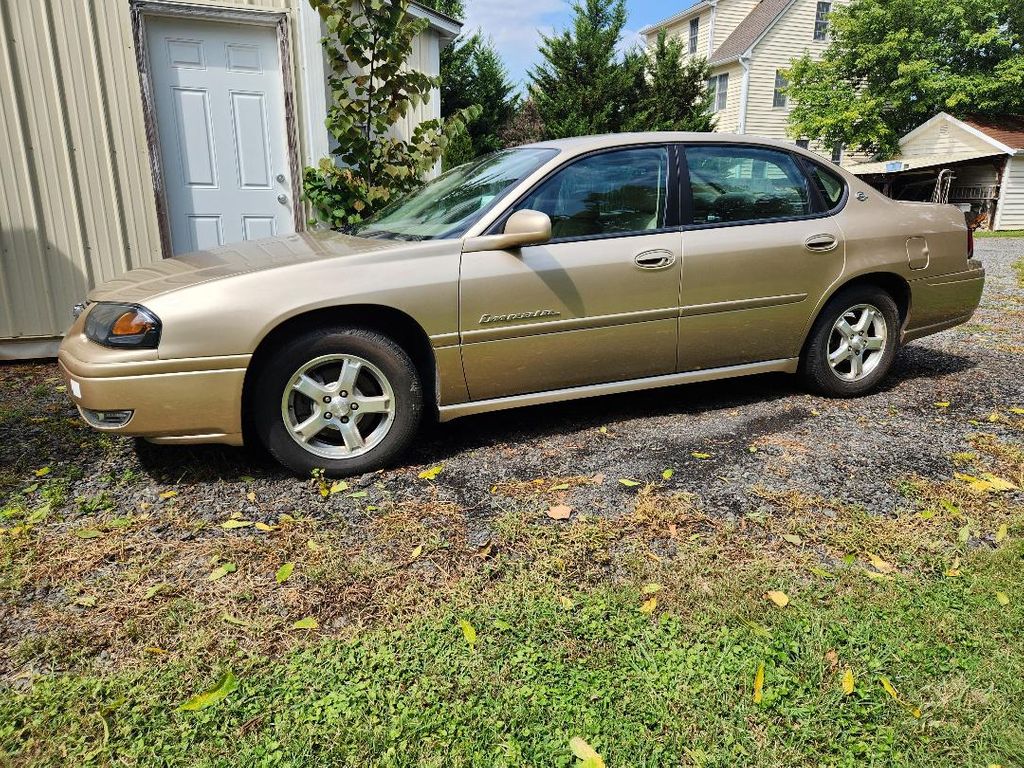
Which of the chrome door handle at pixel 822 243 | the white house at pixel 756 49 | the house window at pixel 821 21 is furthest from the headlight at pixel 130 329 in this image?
the house window at pixel 821 21

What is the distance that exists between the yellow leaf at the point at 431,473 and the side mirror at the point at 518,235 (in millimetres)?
1048

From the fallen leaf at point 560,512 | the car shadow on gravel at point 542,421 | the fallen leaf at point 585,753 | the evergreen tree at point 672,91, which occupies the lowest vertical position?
the fallen leaf at point 585,753

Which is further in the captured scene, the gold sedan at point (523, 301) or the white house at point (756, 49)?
the white house at point (756, 49)

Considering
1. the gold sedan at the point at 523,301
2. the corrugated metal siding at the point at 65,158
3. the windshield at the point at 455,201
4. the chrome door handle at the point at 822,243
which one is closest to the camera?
the gold sedan at the point at 523,301

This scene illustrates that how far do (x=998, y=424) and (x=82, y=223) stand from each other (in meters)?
6.72

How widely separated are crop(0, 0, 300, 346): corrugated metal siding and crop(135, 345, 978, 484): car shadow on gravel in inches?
120

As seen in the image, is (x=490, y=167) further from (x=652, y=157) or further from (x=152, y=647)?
(x=152, y=647)

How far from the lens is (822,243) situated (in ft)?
13.6

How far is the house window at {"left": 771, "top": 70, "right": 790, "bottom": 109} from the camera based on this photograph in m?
29.9

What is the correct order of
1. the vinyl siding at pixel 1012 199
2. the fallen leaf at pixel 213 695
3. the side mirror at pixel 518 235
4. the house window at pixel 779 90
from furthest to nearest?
the house window at pixel 779 90 → the vinyl siding at pixel 1012 199 → the side mirror at pixel 518 235 → the fallen leaf at pixel 213 695

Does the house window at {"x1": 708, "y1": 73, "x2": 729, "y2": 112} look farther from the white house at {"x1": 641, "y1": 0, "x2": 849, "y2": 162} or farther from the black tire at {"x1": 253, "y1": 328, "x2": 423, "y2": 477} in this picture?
the black tire at {"x1": 253, "y1": 328, "x2": 423, "y2": 477}

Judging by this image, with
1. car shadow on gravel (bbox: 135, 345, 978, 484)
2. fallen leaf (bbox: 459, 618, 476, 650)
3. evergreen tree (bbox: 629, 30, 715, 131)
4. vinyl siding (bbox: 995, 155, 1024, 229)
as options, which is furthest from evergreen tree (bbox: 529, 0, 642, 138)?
fallen leaf (bbox: 459, 618, 476, 650)

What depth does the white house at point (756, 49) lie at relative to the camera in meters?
29.3

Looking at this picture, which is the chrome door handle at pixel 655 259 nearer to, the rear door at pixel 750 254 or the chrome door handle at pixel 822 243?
the rear door at pixel 750 254
